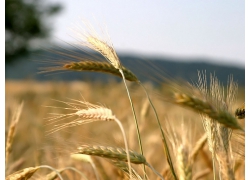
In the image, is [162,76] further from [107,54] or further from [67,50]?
[67,50]

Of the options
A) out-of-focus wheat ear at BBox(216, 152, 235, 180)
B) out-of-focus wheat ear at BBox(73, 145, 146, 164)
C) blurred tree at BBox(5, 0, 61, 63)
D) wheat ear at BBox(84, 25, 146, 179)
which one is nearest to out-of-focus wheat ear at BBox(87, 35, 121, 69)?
wheat ear at BBox(84, 25, 146, 179)

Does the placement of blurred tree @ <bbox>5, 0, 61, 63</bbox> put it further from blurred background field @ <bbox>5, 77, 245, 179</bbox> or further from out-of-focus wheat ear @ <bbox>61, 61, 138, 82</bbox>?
out-of-focus wheat ear @ <bbox>61, 61, 138, 82</bbox>

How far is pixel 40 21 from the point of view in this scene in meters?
26.0

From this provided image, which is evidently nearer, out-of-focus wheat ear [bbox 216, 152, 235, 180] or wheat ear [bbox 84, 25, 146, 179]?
out-of-focus wheat ear [bbox 216, 152, 235, 180]

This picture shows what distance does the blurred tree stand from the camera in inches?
987

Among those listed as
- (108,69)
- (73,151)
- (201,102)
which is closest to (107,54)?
(108,69)

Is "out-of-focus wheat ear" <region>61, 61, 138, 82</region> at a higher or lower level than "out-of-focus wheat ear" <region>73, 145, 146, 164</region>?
higher

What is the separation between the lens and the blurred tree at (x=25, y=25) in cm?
2508

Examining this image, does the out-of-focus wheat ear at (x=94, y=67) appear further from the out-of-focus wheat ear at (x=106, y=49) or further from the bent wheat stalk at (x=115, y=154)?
the bent wheat stalk at (x=115, y=154)

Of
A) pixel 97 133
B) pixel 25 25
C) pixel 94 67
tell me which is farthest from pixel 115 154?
pixel 25 25

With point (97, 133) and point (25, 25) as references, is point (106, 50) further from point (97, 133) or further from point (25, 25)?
point (25, 25)

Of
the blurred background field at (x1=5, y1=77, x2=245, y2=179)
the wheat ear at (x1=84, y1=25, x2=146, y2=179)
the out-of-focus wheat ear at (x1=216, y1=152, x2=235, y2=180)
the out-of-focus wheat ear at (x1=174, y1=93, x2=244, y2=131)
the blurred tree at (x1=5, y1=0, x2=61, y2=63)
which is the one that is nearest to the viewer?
the out-of-focus wheat ear at (x1=174, y1=93, x2=244, y2=131)

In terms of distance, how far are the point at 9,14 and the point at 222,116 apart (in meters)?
24.4

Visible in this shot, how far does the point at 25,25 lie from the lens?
25.6 m
